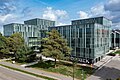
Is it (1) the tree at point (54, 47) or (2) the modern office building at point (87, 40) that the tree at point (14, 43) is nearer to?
(1) the tree at point (54, 47)

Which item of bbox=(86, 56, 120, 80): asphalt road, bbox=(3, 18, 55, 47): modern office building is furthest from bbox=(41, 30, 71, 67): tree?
bbox=(3, 18, 55, 47): modern office building

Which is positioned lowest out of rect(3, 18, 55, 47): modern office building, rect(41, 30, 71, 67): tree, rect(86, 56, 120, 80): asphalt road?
rect(86, 56, 120, 80): asphalt road

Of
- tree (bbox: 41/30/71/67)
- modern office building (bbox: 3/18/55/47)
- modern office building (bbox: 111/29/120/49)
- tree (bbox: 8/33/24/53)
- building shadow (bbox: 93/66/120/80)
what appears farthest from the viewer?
modern office building (bbox: 111/29/120/49)

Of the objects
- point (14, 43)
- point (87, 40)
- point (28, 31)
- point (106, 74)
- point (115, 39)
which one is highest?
point (28, 31)

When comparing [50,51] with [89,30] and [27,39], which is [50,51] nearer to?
[89,30]

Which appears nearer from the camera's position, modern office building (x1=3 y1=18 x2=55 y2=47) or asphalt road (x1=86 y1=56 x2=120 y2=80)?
asphalt road (x1=86 y1=56 x2=120 y2=80)

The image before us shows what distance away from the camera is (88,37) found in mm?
46375

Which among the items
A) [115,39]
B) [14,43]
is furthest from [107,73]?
[115,39]

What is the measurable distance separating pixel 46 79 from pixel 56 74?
15.2 feet

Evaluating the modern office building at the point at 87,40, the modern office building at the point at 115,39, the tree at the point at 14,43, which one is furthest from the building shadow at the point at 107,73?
the modern office building at the point at 115,39

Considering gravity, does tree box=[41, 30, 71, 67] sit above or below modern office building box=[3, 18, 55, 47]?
below

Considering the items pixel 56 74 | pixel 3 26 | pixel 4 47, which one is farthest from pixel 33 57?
pixel 3 26

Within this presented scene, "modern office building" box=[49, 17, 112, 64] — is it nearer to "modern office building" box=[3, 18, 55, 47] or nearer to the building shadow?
the building shadow

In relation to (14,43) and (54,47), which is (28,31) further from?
(54,47)
